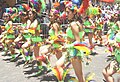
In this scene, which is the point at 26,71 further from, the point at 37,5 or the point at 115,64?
the point at 115,64

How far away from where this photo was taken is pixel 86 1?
611 centimetres

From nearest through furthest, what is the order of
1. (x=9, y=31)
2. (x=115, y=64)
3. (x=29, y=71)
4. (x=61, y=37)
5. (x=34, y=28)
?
(x=115, y=64) → (x=61, y=37) → (x=34, y=28) → (x=29, y=71) → (x=9, y=31)

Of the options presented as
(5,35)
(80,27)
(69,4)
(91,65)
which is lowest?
(91,65)

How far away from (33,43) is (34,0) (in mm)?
1139

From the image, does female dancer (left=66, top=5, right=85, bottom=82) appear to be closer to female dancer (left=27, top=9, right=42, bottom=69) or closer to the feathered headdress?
female dancer (left=27, top=9, right=42, bottom=69)

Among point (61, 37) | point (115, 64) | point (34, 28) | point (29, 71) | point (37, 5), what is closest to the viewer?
point (115, 64)

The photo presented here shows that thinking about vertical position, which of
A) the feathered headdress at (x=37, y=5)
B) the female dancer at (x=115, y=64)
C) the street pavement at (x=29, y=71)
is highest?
the feathered headdress at (x=37, y=5)

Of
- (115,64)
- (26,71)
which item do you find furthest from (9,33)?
(115,64)

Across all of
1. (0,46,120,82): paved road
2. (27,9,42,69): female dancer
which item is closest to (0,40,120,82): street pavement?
(0,46,120,82): paved road

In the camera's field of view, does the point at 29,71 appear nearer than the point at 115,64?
No

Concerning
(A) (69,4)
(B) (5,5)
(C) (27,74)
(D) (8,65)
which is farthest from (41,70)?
(B) (5,5)

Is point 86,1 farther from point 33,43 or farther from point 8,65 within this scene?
point 8,65

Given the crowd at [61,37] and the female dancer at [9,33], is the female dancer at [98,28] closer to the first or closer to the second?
the crowd at [61,37]

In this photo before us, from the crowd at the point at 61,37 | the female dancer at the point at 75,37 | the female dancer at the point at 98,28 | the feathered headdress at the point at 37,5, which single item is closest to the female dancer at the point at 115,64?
the crowd at the point at 61,37
